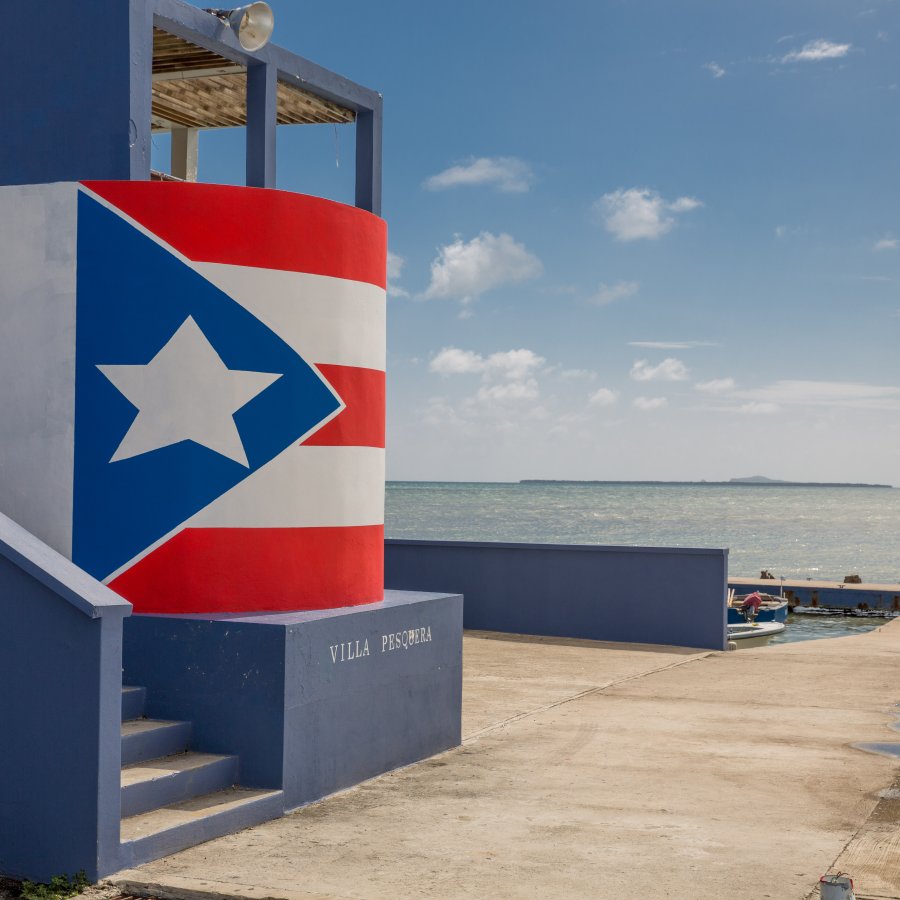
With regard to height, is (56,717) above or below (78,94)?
below

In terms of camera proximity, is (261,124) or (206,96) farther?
(206,96)

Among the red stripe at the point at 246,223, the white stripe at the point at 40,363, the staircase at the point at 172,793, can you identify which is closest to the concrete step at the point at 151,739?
the staircase at the point at 172,793

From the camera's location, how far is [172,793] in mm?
7852

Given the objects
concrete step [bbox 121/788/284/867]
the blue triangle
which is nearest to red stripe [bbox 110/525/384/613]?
the blue triangle

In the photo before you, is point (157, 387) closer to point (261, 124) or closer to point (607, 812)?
point (261, 124)

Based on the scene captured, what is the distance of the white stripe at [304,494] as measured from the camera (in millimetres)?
8883

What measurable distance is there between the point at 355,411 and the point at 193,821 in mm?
3470

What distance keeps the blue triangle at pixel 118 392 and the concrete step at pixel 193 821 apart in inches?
Answer: 69.9

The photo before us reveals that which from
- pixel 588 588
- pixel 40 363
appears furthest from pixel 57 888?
pixel 588 588

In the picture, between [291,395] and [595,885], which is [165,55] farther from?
[595,885]

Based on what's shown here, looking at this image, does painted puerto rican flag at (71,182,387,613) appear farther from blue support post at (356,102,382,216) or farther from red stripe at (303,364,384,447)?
blue support post at (356,102,382,216)

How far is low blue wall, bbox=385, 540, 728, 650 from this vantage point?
18.4 meters

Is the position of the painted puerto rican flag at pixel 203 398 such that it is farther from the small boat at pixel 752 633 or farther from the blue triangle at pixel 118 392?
the small boat at pixel 752 633

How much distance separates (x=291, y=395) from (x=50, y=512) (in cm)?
188
